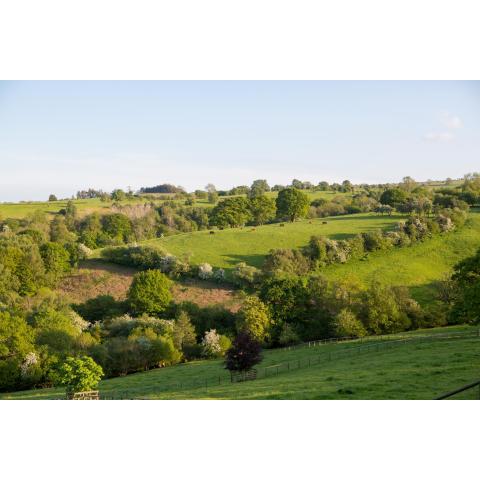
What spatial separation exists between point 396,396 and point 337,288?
2849 centimetres

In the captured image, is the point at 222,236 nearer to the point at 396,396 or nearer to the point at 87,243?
the point at 87,243

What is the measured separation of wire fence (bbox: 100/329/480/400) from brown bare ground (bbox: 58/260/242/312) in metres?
17.9

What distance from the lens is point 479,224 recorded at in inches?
3004

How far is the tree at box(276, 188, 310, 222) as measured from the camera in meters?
97.1

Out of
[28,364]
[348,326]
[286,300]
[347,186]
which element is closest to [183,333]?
[286,300]

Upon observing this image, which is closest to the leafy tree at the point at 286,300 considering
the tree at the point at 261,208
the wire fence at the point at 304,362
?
the wire fence at the point at 304,362

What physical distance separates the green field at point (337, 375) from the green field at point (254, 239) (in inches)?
1191

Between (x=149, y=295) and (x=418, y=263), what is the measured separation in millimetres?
34777

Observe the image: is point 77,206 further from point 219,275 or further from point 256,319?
point 256,319

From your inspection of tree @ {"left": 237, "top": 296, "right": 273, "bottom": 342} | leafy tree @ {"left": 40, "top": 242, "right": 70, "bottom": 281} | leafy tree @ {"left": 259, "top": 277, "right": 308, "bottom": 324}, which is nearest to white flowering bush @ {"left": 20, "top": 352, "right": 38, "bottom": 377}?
tree @ {"left": 237, "top": 296, "right": 273, "bottom": 342}

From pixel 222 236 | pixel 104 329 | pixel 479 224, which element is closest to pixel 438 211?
pixel 479 224

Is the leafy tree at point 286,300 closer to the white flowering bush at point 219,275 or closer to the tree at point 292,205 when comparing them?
the white flowering bush at point 219,275

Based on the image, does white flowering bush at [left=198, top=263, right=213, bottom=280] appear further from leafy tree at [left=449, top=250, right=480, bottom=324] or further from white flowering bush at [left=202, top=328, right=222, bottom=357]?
leafy tree at [left=449, top=250, right=480, bottom=324]

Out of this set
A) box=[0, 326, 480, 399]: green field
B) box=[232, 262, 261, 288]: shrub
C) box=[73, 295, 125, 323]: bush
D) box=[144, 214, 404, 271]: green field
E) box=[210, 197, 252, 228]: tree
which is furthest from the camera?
box=[210, 197, 252, 228]: tree
